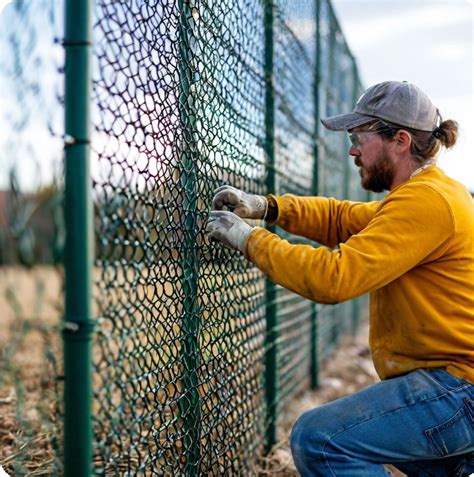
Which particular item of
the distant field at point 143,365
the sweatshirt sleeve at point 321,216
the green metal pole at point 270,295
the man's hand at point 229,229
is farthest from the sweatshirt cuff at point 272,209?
the green metal pole at point 270,295

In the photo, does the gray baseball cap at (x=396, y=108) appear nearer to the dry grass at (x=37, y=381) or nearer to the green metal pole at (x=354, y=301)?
the dry grass at (x=37, y=381)

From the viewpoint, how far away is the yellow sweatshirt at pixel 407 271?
96.2 inches

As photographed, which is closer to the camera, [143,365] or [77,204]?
[77,204]

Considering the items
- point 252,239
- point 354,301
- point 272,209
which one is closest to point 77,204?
point 252,239

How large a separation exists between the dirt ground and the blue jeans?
4.57 feet

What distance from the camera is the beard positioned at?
9.58 ft

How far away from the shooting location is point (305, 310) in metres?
6.07

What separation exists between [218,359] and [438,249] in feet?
3.48

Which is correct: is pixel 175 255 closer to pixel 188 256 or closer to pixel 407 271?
pixel 188 256

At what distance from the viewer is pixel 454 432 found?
2584 mm

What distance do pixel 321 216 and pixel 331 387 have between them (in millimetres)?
3681

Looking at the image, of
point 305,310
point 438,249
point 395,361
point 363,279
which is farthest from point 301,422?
point 305,310

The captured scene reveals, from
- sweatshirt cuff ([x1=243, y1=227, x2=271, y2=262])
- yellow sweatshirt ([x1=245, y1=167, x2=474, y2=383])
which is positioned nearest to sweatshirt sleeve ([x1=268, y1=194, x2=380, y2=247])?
yellow sweatshirt ([x1=245, y1=167, x2=474, y2=383])

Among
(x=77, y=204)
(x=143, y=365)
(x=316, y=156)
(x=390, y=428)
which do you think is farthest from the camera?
(x=316, y=156)
